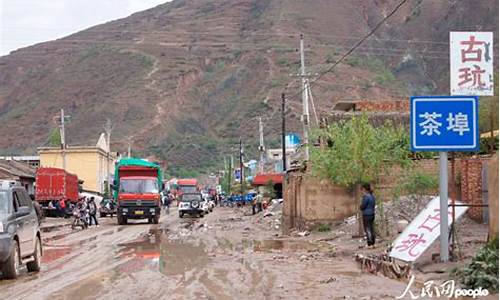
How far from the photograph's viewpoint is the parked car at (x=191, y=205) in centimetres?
5350

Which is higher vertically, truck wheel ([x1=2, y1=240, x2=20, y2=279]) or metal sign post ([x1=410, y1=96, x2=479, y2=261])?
metal sign post ([x1=410, y1=96, x2=479, y2=261])

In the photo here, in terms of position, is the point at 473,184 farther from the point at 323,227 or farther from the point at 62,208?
the point at 62,208

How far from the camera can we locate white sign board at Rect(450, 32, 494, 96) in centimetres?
1312

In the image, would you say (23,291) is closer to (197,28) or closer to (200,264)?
(200,264)

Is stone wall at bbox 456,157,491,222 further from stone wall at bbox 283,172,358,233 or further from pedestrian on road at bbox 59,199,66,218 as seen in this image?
pedestrian on road at bbox 59,199,66,218

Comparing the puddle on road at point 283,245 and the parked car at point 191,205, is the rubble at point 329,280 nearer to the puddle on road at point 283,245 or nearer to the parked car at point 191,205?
the puddle on road at point 283,245

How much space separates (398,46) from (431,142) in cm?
14124

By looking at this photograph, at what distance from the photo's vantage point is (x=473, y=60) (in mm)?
13125

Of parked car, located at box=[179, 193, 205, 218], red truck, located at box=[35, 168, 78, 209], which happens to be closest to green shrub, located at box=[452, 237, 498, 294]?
parked car, located at box=[179, 193, 205, 218]

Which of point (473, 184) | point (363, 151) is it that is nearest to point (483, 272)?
point (363, 151)

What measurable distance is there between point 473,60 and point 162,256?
33.9ft

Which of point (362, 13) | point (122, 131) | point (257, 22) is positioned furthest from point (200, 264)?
point (362, 13)

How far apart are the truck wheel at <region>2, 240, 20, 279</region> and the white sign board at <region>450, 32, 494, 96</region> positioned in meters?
8.99

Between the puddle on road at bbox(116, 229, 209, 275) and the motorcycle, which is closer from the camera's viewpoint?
the puddle on road at bbox(116, 229, 209, 275)
